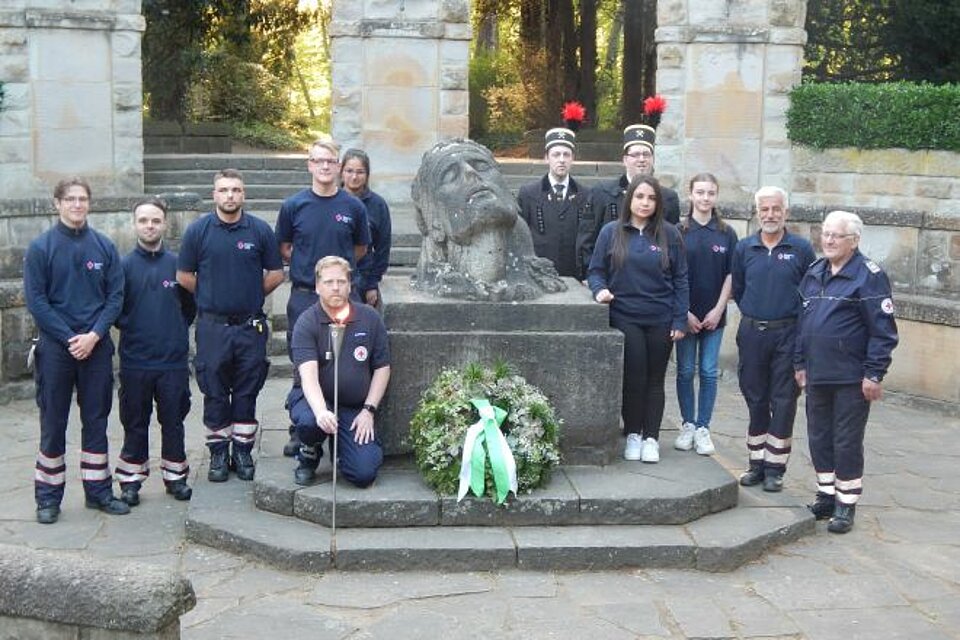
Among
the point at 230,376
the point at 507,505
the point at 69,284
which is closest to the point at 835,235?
the point at 507,505

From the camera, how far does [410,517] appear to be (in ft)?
21.8

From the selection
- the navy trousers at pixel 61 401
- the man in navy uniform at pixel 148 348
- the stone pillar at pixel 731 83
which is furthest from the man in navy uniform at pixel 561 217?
the stone pillar at pixel 731 83

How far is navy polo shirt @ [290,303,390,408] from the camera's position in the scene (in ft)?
22.2

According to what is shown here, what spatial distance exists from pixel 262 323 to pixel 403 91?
5701mm

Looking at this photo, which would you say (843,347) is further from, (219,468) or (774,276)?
(219,468)

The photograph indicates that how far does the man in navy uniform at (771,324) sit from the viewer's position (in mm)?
7473

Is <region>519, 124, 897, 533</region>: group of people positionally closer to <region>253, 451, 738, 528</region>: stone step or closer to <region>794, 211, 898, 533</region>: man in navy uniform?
<region>794, 211, 898, 533</region>: man in navy uniform

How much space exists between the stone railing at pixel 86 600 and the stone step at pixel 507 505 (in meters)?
2.71

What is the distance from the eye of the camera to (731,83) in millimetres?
12328

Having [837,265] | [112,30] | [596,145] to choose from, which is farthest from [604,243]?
[596,145]

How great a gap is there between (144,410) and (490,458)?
79.4 inches

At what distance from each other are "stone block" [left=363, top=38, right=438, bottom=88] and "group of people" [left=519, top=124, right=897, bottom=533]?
452 cm

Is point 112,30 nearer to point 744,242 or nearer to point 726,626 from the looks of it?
point 744,242

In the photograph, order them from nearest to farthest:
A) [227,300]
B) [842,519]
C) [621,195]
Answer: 1. [842,519]
2. [227,300]
3. [621,195]
